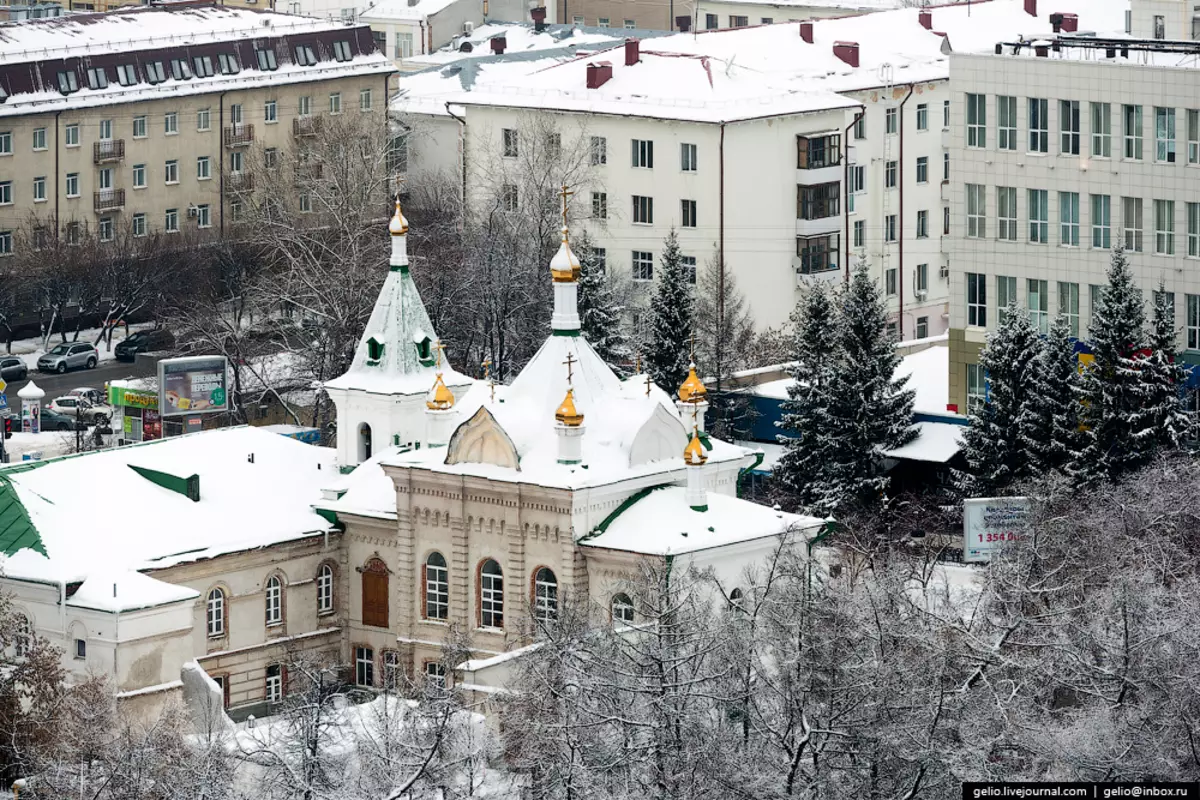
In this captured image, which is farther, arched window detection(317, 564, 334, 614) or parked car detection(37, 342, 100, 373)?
parked car detection(37, 342, 100, 373)

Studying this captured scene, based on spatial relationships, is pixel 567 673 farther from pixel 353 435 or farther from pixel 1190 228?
pixel 1190 228

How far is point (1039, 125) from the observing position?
10344 cm

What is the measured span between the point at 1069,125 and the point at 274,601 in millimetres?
28422

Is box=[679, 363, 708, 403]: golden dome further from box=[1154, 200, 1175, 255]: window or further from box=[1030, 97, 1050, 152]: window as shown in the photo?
box=[1030, 97, 1050, 152]: window

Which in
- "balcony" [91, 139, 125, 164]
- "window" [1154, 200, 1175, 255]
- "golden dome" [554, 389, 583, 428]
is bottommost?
"golden dome" [554, 389, 583, 428]

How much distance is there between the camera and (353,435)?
90.0 m

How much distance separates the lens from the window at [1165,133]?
101000mm

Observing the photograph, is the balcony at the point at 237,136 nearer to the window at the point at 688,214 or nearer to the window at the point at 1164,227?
the window at the point at 688,214

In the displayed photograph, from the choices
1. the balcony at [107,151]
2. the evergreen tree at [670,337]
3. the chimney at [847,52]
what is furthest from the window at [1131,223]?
the balcony at [107,151]

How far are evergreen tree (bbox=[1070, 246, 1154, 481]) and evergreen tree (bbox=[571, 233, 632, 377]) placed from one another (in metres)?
16.4

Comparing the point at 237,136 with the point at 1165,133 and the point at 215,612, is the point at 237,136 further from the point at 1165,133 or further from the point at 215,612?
the point at 215,612

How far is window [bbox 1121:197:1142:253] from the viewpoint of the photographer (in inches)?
4033

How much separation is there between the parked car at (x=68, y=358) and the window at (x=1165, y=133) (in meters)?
39.9

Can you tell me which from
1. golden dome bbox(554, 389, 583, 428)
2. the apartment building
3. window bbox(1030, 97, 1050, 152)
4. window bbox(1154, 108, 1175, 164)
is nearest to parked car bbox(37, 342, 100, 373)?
the apartment building
